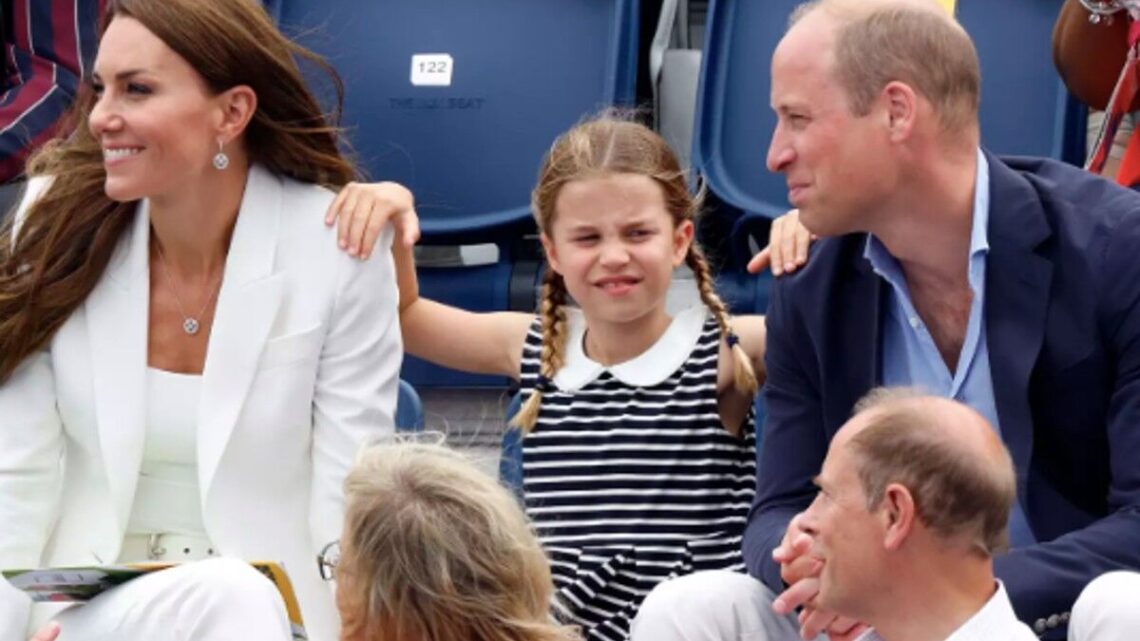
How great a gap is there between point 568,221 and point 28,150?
4.00 ft

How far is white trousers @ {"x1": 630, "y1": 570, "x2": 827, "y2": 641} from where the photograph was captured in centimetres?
320

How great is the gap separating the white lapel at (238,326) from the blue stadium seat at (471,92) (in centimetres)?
109

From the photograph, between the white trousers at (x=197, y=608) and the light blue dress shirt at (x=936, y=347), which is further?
the light blue dress shirt at (x=936, y=347)

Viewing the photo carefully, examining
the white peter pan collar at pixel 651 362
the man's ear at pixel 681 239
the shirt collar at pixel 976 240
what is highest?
the shirt collar at pixel 976 240

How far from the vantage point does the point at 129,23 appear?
3.59 meters

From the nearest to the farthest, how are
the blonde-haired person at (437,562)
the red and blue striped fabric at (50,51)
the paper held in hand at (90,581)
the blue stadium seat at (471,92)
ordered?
1. the blonde-haired person at (437,562)
2. the paper held in hand at (90,581)
3. the red and blue striped fabric at (50,51)
4. the blue stadium seat at (471,92)

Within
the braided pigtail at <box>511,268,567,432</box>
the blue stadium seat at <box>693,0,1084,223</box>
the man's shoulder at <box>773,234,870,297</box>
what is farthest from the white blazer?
the blue stadium seat at <box>693,0,1084,223</box>

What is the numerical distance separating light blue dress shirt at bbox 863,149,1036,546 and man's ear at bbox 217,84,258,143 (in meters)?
0.98

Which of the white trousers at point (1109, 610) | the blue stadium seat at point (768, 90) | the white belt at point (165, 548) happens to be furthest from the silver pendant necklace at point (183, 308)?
the white trousers at point (1109, 610)

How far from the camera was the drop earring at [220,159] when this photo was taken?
11.9 feet

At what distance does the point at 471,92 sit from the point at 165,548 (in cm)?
156

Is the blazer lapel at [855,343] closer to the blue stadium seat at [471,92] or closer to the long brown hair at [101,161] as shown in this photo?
the long brown hair at [101,161]

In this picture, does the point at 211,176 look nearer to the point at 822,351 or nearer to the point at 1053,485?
the point at 822,351

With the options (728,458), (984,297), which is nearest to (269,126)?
(728,458)
